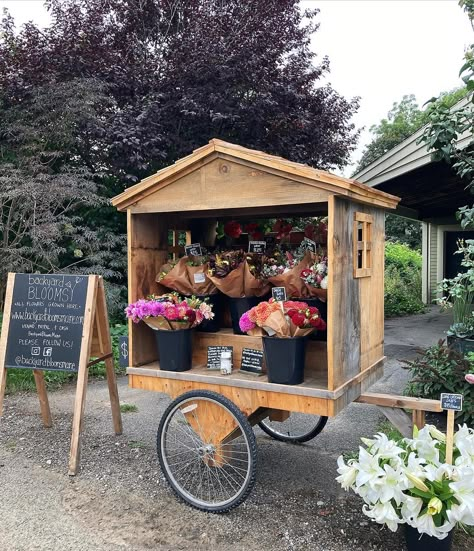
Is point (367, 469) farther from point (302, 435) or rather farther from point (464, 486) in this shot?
point (302, 435)

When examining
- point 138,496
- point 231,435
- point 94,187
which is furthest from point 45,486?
point 94,187

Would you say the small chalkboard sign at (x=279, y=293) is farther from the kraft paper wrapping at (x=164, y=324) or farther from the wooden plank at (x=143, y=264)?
the wooden plank at (x=143, y=264)

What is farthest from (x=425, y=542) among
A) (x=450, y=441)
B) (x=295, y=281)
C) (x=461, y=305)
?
(x=461, y=305)

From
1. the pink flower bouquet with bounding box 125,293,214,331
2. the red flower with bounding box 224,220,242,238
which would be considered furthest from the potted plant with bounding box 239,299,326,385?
the red flower with bounding box 224,220,242,238

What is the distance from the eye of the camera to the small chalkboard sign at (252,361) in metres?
2.55

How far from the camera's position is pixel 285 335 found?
2322 millimetres

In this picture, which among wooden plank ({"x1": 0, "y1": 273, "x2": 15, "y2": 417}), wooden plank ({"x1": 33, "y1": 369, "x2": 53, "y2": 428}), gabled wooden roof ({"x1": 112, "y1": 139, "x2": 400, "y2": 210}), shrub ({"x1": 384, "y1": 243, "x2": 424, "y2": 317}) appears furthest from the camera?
shrub ({"x1": 384, "y1": 243, "x2": 424, "y2": 317})

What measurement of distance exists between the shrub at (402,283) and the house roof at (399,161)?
478 centimetres

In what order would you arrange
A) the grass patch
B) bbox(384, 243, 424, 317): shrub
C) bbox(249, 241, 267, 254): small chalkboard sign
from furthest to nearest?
bbox(384, 243, 424, 317): shrub
the grass patch
bbox(249, 241, 267, 254): small chalkboard sign

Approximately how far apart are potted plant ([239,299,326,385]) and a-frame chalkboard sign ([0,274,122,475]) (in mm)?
1380

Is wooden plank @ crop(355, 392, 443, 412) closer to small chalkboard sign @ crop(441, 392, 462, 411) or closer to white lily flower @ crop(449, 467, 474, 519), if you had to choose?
small chalkboard sign @ crop(441, 392, 462, 411)

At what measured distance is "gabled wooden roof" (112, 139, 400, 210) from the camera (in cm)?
218

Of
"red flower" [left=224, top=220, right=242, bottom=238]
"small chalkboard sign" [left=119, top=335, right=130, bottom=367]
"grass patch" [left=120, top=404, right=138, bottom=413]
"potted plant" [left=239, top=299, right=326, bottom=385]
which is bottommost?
"grass patch" [left=120, top=404, right=138, bottom=413]

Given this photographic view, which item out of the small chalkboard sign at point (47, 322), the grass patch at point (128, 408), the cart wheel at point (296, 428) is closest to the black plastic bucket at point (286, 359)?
the cart wheel at point (296, 428)
